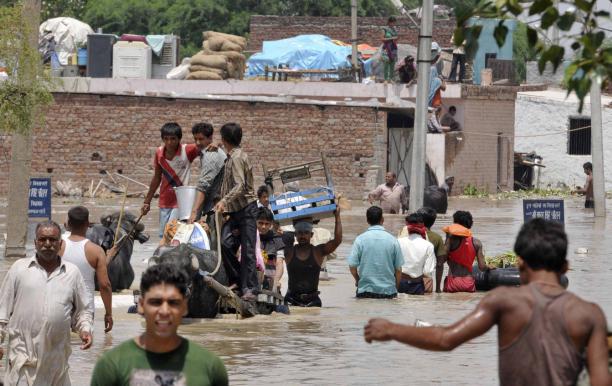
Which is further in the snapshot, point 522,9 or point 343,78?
point 343,78

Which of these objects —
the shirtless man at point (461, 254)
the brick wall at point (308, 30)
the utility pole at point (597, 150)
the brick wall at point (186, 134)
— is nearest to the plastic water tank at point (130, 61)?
the brick wall at point (186, 134)

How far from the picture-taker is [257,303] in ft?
47.6

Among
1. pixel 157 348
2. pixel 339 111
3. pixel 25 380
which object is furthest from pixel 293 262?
pixel 339 111

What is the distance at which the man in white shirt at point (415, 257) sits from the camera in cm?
1625

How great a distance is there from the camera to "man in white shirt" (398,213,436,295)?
640 inches

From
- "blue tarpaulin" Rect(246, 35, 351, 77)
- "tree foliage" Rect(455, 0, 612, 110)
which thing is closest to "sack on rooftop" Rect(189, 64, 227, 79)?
"blue tarpaulin" Rect(246, 35, 351, 77)

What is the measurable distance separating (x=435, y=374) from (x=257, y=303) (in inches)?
130

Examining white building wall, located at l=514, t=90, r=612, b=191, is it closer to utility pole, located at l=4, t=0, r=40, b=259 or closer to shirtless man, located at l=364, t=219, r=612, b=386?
utility pole, located at l=4, t=0, r=40, b=259

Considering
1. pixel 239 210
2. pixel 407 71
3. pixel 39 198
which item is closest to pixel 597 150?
pixel 407 71

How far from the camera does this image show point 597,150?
32000mm

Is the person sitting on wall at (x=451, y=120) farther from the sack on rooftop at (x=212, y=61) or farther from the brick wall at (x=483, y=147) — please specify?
the sack on rooftop at (x=212, y=61)

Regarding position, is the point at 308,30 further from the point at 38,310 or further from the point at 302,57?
the point at 38,310

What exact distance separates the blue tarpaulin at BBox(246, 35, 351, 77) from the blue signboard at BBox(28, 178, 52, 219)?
2536 cm

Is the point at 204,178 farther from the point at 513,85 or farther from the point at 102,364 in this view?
the point at 513,85
